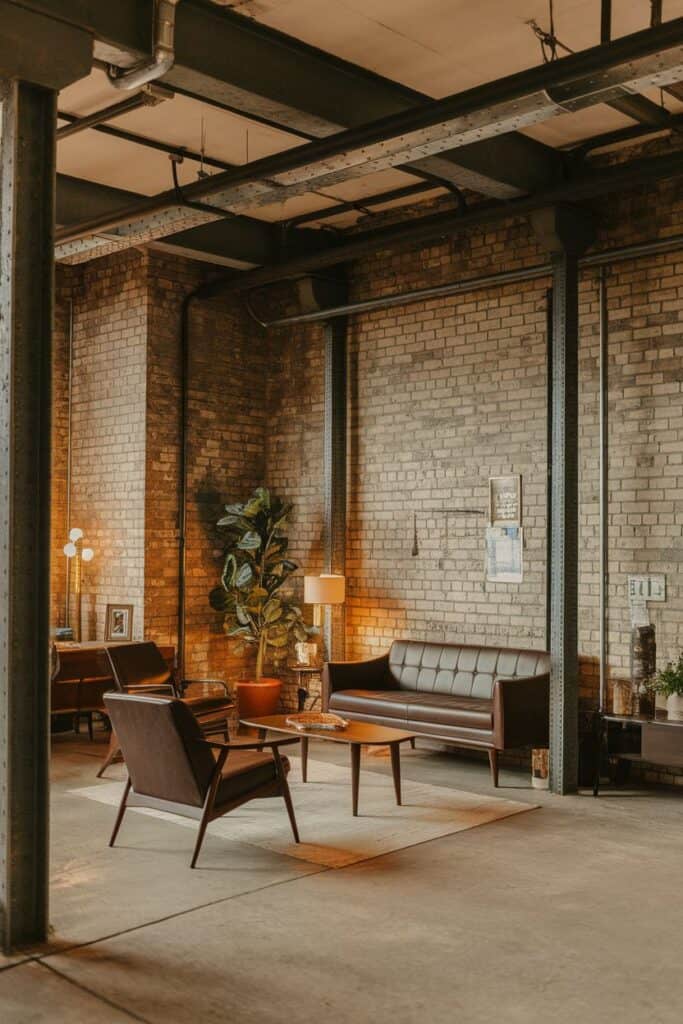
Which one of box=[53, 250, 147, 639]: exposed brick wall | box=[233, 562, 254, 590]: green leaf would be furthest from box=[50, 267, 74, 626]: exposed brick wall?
box=[233, 562, 254, 590]: green leaf

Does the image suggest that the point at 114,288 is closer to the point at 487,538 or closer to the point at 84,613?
the point at 84,613

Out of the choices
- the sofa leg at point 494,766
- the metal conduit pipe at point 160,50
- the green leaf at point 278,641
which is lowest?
the sofa leg at point 494,766

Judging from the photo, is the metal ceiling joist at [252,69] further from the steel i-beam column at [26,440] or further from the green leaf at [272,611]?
the green leaf at [272,611]

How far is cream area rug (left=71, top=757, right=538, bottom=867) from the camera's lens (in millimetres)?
5828

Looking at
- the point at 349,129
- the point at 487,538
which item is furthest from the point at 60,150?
the point at 487,538

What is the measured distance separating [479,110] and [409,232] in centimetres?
311

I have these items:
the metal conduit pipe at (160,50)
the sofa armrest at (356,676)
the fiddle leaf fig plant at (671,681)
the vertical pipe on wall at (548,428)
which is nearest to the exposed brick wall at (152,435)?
the sofa armrest at (356,676)

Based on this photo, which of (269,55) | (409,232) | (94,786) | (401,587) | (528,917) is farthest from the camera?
(401,587)

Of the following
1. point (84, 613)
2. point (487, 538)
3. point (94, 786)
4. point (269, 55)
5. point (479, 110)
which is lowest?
point (94, 786)

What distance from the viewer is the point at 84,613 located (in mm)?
10180

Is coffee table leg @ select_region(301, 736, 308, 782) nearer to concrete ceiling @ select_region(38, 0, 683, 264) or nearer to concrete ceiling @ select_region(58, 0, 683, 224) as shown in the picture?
concrete ceiling @ select_region(38, 0, 683, 264)

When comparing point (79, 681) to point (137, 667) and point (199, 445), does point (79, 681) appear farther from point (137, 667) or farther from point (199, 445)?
point (199, 445)

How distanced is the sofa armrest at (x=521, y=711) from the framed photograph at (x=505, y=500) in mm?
1370

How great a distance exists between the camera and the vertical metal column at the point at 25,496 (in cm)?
435
